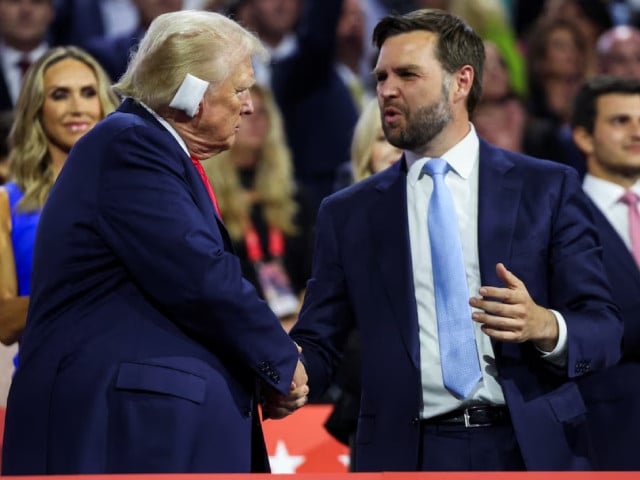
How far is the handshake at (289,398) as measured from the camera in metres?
2.82

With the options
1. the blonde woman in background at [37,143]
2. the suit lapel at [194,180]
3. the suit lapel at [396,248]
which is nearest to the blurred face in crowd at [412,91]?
the suit lapel at [396,248]

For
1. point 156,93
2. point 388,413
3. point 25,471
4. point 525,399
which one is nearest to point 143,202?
point 156,93

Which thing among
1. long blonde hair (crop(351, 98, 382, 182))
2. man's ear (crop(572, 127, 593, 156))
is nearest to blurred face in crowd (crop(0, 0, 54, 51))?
long blonde hair (crop(351, 98, 382, 182))

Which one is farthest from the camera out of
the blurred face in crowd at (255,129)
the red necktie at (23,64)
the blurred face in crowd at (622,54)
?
the blurred face in crowd at (622,54)

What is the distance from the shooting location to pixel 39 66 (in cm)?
397

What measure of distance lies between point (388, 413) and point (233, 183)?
2594 millimetres

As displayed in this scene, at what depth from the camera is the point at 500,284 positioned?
2.92 meters

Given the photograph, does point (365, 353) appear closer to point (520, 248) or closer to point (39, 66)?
point (520, 248)

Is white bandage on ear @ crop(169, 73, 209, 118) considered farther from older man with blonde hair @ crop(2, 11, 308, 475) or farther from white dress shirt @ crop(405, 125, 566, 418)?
white dress shirt @ crop(405, 125, 566, 418)

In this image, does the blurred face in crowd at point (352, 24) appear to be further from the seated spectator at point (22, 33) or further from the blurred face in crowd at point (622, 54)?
the seated spectator at point (22, 33)

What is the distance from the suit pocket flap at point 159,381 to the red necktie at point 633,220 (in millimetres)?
1836

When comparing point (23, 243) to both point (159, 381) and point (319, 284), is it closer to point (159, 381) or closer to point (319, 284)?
point (319, 284)

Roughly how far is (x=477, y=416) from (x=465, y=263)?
377 mm

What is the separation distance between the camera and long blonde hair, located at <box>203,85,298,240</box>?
5.32 meters
